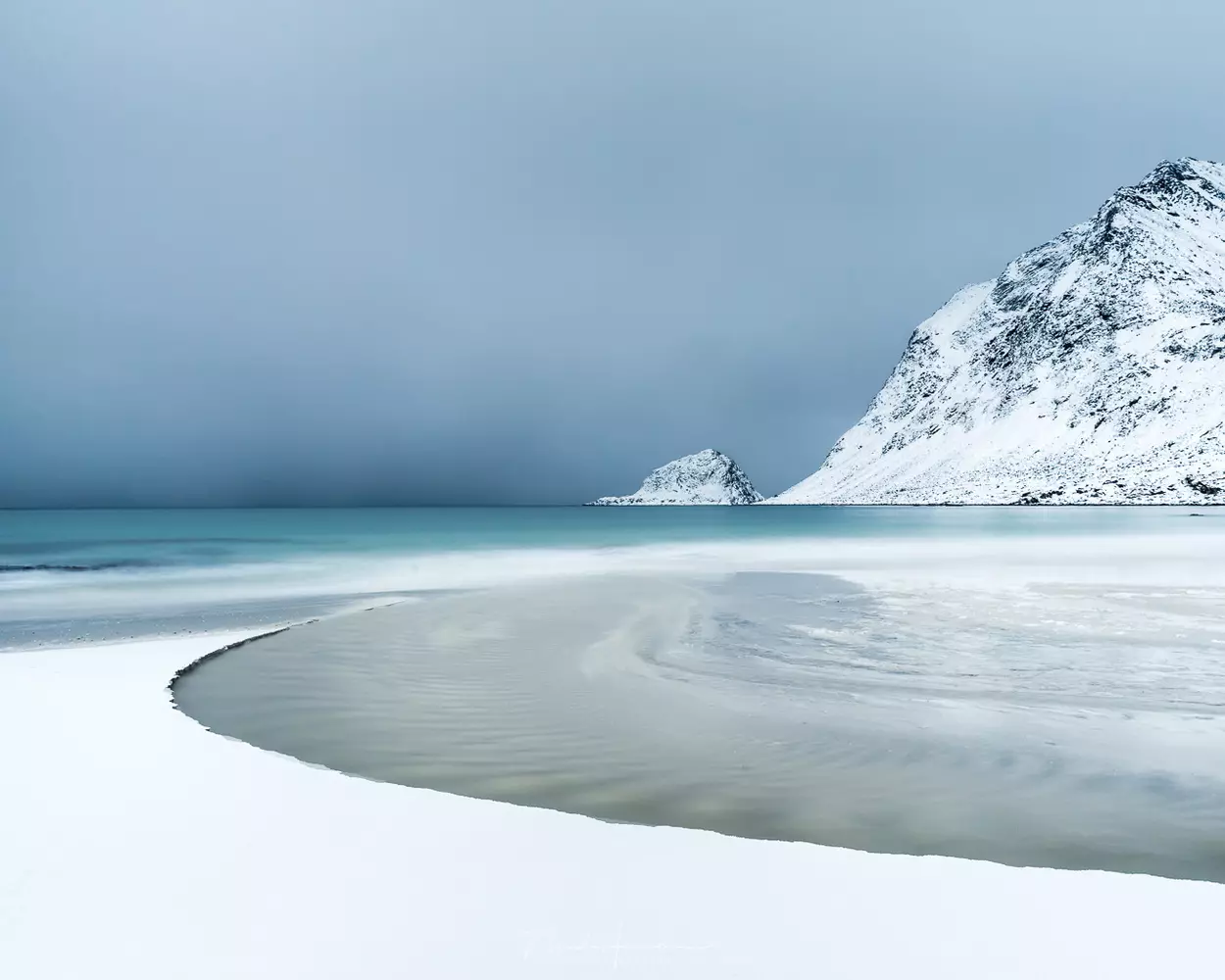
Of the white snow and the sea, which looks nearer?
the white snow

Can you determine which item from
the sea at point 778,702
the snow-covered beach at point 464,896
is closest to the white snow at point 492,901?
the snow-covered beach at point 464,896

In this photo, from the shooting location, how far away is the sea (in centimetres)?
484

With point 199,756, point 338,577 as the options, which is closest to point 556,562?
point 338,577

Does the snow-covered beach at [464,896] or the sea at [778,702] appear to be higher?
the snow-covered beach at [464,896]

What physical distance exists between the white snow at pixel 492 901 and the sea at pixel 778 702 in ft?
1.71

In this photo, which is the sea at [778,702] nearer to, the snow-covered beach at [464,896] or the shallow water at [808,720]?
the shallow water at [808,720]

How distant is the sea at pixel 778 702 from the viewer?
190 inches

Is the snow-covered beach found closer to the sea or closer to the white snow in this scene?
the white snow

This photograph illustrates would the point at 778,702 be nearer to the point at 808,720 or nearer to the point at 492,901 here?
the point at 808,720

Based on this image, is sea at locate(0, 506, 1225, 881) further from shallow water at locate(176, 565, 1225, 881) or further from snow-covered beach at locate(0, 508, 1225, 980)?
snow-covered beach at locate(0, 508, 1225, 980)

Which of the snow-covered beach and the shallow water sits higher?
the snow-covered beach

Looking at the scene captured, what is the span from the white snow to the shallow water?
1.78 ft

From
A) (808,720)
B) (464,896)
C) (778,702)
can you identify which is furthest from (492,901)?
(778,702)

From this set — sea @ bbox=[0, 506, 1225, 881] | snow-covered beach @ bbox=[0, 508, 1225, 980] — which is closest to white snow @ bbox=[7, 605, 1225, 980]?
snow-covered beach @ bbox=[0, 508, 1225, 980]
